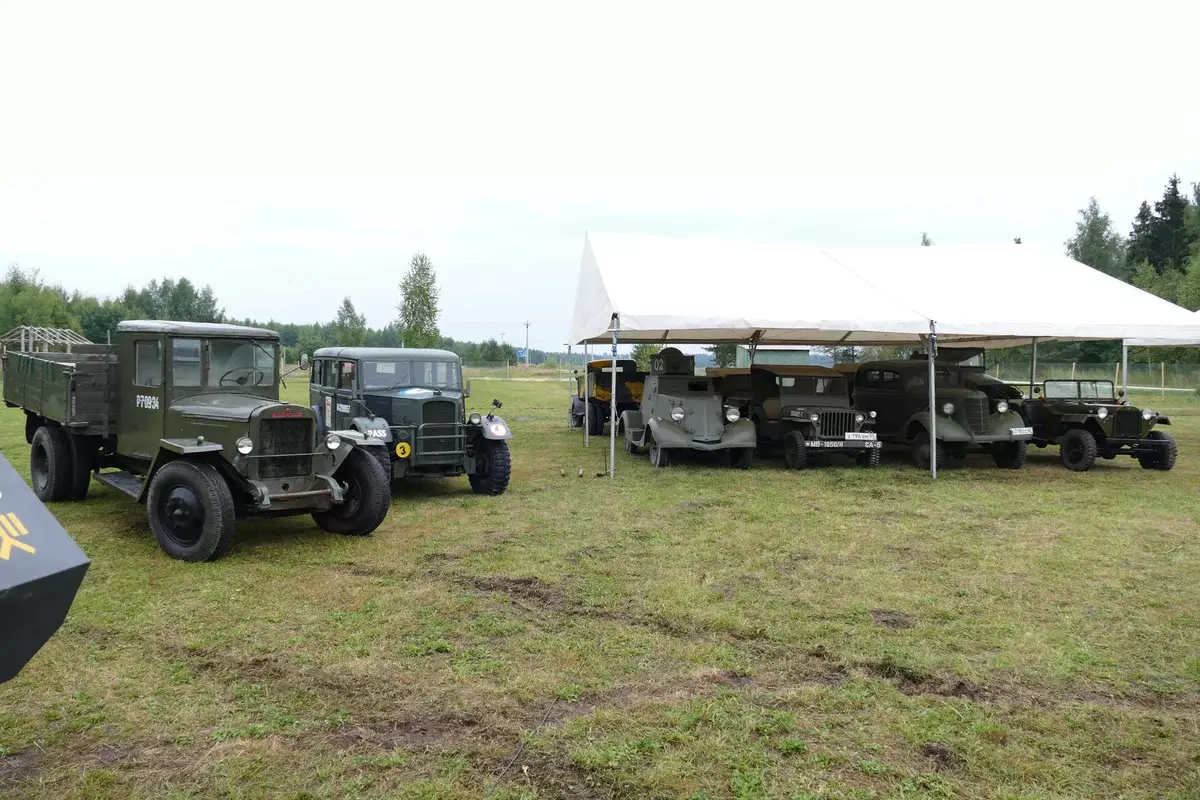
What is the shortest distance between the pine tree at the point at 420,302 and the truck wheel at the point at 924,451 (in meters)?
28.6

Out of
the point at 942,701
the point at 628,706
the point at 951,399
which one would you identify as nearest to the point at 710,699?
the point at 628,706

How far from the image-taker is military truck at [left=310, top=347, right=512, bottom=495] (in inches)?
355

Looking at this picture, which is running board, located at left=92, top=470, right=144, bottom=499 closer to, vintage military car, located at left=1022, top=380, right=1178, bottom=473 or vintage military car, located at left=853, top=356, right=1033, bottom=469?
vintage military car, located at left=853, top=356, right=1033, bottom=469

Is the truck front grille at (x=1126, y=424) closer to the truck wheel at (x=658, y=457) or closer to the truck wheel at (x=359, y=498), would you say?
the truck wheel at (x=658, y=457)

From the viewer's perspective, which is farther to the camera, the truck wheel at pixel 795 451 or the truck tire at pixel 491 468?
the truck wheel at pixel 795 451

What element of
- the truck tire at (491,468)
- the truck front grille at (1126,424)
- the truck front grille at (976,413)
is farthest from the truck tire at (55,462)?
the truck front grille at (1126,424)

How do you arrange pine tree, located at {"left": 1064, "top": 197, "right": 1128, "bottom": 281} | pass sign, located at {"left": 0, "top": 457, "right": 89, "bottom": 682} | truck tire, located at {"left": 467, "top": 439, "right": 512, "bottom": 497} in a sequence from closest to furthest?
pass sign, located at {"left": 0, "top": 457, "right": 89, "bottom": 682}, truck tire, located at {"left": 467, "top": 439, "right": 512, "bottom": 497}, pine tree, located at {"left": 1064, "top": 197, "right": 1128, "bottom": 281}

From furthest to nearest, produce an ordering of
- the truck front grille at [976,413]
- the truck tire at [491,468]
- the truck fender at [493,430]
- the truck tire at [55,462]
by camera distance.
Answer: the truck front grille at [976,413] < the truck tire at [491,468] < the truck fender at [493,430] < the truck tire at [55,462]

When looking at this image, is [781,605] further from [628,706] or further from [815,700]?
[628,706]

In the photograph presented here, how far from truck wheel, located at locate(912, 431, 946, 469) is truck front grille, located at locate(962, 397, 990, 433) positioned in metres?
0.52

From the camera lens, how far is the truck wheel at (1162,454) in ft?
38.4

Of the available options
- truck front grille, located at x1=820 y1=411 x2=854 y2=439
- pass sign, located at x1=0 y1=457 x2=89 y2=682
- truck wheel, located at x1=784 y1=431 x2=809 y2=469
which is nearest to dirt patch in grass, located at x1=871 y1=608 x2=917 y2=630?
pass sign, located at x1=0 y1=457 x2=89 y2=682

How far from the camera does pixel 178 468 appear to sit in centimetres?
641

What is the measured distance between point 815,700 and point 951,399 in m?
9.45
